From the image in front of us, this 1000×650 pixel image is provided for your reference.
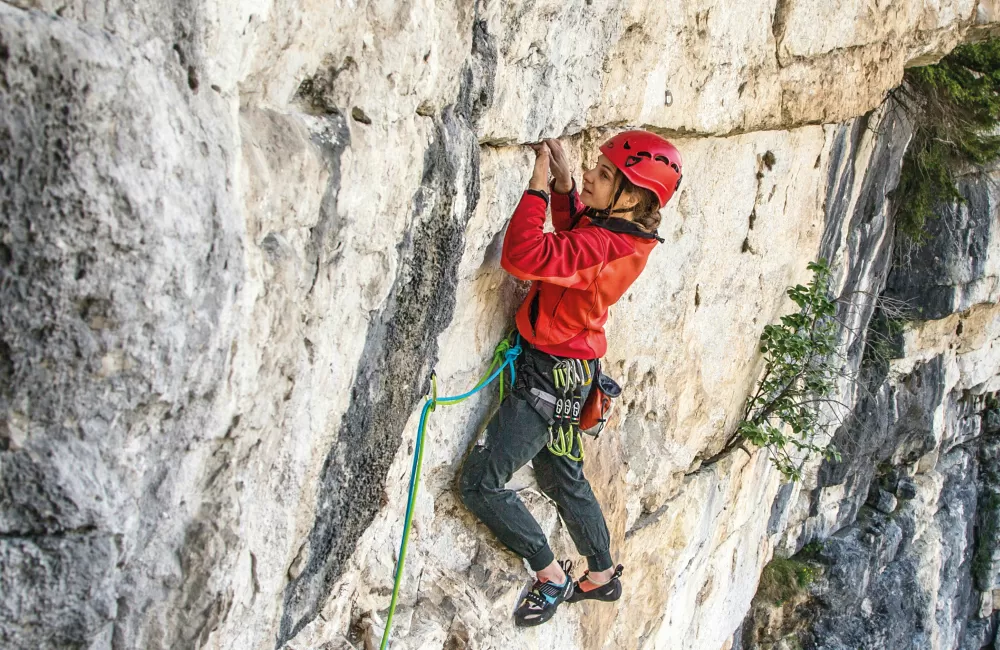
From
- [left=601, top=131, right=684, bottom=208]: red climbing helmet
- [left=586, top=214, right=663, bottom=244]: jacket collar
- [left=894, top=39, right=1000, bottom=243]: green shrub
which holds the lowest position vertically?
[left=586, top=214, right=663, bottom=244]: jacket collar

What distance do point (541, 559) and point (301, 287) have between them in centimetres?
199

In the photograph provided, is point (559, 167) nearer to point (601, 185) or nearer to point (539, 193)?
point (601, 185)

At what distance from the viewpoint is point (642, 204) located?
3.29 m

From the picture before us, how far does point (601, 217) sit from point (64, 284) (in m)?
2.07

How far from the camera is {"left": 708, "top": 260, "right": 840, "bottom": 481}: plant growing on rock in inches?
238

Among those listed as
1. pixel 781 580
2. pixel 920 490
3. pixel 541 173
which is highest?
pixel 541 173

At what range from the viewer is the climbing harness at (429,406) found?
3.04 m

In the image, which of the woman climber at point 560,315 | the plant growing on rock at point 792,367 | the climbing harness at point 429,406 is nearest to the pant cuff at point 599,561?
the woman climber at point 560,315

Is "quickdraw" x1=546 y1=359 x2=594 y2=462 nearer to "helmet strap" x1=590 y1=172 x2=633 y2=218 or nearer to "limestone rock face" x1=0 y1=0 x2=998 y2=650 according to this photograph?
"limestone rock face" x1=0 y1=0 x2=998 y2=650

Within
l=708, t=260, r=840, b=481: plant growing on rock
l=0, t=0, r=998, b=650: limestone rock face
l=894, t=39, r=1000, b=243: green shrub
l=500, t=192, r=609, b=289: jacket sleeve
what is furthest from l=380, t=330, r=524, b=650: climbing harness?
l=894, t=39, r=1000, b=243: green shrub

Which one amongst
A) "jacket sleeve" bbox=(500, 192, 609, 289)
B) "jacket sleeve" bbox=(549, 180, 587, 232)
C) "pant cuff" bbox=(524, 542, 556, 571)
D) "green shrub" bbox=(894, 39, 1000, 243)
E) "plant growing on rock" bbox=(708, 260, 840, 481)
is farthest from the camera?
"green shrub" bbox=(894, 39, 1000, 243)

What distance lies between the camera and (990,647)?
12594 millimetres

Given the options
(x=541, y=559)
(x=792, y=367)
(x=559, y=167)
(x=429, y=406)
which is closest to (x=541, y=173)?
(x=559, y=167)

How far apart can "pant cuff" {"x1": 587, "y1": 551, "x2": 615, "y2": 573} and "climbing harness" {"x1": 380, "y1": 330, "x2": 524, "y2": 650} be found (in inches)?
35.2
